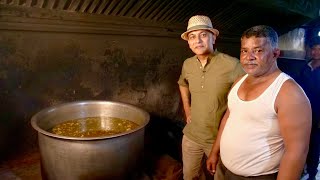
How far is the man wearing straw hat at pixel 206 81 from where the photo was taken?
105 inches

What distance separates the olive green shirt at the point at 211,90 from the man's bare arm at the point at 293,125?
0.96 metres

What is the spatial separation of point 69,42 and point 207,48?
248 centimetres

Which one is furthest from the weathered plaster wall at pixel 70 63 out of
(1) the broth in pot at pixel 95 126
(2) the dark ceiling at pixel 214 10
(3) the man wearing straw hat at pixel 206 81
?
(3) the man wearing straw hat at pixel 206 81

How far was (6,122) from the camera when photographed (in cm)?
375

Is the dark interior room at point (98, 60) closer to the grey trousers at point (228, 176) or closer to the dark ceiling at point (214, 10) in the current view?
the dark ceiling at point (214, 10)

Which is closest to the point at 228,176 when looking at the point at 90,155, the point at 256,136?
the point at 256,136

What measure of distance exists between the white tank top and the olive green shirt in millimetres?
589

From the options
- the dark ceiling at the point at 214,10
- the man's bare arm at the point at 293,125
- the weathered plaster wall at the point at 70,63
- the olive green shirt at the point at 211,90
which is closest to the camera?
the man's bare arm at the point at 293,125

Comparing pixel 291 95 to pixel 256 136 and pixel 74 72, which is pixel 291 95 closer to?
pixel 256 136

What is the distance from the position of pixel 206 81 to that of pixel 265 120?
40.0 inches

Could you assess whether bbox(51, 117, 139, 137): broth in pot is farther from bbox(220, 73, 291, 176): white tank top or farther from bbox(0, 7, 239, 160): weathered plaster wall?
bbox(220, 73, 291, 176): white tank top

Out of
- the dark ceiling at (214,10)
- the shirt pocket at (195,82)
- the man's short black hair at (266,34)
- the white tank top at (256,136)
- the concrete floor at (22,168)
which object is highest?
the dark ceiling at (214,10)

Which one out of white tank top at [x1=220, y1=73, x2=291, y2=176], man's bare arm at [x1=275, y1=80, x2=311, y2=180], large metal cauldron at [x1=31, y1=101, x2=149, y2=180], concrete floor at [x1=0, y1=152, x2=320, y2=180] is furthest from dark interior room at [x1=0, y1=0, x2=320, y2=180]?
man's bare arm at [x1=275, y1=80, x2=311, y2=180]

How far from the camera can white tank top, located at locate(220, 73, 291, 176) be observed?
5.81 ft
